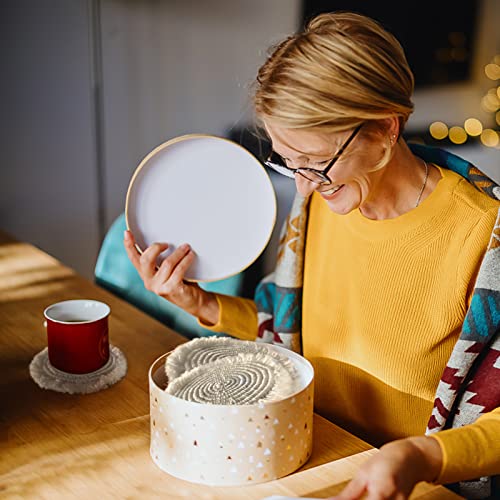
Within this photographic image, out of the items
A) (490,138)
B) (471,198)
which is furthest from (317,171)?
(490,138)

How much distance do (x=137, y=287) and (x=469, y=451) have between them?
96 centimetres

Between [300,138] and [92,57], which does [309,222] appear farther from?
[92,57]

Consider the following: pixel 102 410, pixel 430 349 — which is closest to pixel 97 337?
pixel 102 410

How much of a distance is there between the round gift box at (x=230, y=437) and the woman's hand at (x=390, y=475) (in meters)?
0.11

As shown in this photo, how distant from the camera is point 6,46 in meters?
2.82

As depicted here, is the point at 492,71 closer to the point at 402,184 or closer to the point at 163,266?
the point at 402,184

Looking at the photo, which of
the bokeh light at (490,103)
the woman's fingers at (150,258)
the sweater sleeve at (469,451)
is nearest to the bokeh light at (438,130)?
the bokeh light at (490,103)

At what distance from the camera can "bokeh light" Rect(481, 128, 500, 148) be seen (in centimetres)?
425

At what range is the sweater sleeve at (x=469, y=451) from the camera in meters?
0.84

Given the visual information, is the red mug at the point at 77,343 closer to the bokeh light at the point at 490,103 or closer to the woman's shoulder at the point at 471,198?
the woman's shoulder at the point at 471,198

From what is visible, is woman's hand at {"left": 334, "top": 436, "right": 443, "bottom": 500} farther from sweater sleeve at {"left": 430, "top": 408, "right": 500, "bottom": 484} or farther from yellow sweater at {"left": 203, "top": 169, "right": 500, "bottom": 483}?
yellow sweater at {"left": 203, "top": 169, "right": 500, "bottom": 483}

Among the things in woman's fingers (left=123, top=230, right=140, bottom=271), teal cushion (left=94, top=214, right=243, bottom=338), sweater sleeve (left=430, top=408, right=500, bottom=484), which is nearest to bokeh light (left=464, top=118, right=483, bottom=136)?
teal cushion (left=94, top=214, right=243, bottom=338)

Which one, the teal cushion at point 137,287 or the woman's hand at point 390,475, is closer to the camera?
the woman's hand at point 390,475

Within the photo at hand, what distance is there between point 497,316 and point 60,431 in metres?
0.65
